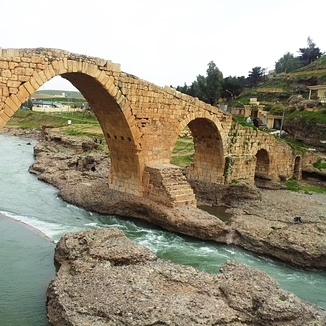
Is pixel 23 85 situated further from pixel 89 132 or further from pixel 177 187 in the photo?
pixel 89 132

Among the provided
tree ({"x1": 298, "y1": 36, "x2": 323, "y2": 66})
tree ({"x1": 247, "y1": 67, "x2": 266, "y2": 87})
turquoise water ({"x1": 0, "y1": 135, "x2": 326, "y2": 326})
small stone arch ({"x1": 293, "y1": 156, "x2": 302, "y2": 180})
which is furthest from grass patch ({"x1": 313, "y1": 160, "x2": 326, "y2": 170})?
tree ({"x1": 298, "y1": 36, "x2": 323, "y2": 66})

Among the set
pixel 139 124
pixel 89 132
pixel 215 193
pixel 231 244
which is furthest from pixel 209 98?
pixel 231 244

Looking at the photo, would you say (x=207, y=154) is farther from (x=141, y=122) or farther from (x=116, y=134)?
(x=116, y=134)

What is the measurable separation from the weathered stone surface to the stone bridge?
14.8 feet

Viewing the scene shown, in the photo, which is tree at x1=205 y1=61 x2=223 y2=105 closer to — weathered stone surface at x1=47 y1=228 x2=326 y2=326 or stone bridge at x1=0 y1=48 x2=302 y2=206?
stone bridge at x1=0 y1=48 x2=302 y2=206

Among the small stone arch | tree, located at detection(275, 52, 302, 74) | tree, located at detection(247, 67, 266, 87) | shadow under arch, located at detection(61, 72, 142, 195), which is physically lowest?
the small stone arch

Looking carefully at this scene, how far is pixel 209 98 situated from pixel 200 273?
108ft

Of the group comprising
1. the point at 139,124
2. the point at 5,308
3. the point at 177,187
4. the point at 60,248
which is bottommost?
the point at 5,308

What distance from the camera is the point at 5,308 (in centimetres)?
693

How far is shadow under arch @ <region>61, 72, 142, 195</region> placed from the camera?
38.4 ft

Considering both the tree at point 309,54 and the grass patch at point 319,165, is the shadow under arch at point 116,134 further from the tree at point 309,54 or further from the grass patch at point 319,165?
the tree at point 309,54

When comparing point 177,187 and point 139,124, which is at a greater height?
point 139,124

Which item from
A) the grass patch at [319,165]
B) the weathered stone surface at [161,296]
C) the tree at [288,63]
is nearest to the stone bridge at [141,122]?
the weathered stone surface at [161,296]

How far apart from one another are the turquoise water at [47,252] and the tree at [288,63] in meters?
47.3
